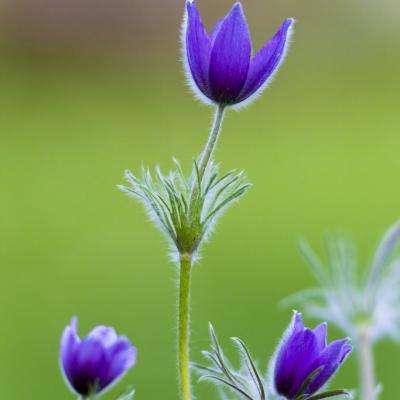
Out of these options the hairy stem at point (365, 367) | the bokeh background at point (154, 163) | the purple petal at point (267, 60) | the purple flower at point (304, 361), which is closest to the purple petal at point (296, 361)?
the purple flower at point (304, 361)

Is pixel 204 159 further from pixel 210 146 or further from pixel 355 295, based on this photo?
pixel 355 295

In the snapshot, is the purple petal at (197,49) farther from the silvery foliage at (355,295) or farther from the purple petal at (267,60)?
the silvery foliage at (355,295)

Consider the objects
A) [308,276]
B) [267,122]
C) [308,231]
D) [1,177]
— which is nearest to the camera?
[308,276]

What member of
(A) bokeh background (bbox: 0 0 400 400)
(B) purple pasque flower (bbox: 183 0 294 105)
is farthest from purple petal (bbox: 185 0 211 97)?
(A) bokeh background (bbox: 0 0 400 400)

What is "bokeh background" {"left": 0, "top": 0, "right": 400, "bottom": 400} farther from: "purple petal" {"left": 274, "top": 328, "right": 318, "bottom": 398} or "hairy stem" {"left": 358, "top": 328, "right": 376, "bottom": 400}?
"purple petal" {"left": 274, "top": 328, "right": 318, "bottom": 398}

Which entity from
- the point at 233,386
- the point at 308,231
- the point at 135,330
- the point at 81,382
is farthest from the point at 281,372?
the point at 308,231

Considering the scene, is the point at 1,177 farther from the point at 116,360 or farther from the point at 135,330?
the point at 116,360
